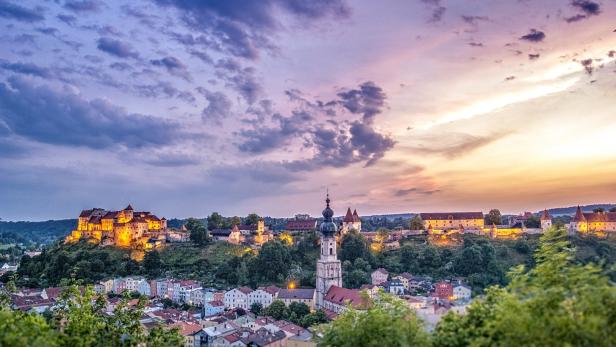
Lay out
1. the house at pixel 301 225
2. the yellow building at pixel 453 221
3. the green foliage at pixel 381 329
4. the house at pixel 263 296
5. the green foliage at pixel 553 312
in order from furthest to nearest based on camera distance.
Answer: the house at pixel 301 225 → the yellow building at pixel 453 221 → the house at pixel 263 296 → the green foliage at pixel 381 329 → the green foliage at pixel 553 312

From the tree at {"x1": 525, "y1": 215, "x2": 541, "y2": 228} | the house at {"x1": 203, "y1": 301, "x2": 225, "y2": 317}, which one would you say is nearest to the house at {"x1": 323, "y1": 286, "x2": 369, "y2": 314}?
the house at {"x1": 203, "y1": 301, "x2": 225, "y2": 317}

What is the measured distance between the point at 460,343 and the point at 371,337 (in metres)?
2.90

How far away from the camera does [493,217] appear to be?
12694 centimetres

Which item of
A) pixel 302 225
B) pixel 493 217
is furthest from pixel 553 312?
pixel 302 225

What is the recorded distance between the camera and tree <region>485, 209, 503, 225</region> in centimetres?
12644

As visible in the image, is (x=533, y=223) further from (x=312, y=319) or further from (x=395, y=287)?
(x=312, y=319)

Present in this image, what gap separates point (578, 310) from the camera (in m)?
12.9

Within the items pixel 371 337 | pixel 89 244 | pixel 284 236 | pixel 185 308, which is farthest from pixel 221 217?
pixel 371 337

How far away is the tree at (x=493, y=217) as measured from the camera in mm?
126438

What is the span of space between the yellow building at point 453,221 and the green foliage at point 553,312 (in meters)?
111

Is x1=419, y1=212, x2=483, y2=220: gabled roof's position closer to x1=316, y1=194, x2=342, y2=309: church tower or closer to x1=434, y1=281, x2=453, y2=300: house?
x1=316, y1=194, x2=342, y2=309: church tower

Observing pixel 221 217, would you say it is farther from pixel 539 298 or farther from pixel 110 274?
pixel 539 298

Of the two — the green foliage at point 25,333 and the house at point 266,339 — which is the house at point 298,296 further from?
the green foliage at point 25,333

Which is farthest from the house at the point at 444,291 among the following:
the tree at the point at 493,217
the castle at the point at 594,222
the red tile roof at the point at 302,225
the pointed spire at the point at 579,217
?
the red tile roof at the point at 302,225
